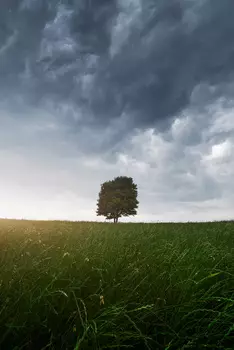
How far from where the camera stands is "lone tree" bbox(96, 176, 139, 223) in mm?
53553

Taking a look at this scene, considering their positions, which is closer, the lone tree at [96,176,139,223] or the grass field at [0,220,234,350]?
the grass field at [0,220,234,350]

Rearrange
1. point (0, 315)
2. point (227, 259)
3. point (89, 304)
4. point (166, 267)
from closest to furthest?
1. point (0, 315)
2. point (89, 304)
3. point (166, 267)
4. point (227, 259)

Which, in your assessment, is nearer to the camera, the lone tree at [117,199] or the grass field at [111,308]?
the grass field at [111,308]

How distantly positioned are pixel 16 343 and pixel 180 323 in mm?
1454

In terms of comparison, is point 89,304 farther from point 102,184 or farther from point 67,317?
point 102,184

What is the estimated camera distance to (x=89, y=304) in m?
3.33

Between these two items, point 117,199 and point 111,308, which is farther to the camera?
point 117,199

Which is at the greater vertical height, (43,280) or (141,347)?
(43,280)

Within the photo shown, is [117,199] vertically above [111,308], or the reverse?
[117,199]

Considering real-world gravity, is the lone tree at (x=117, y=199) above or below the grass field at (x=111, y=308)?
above

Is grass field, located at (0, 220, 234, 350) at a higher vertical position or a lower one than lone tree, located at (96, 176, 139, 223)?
lower

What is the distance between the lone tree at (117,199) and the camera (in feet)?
176

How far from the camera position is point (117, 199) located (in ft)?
172

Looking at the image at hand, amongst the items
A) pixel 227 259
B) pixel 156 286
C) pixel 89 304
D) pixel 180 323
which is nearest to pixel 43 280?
pixel 89 304
